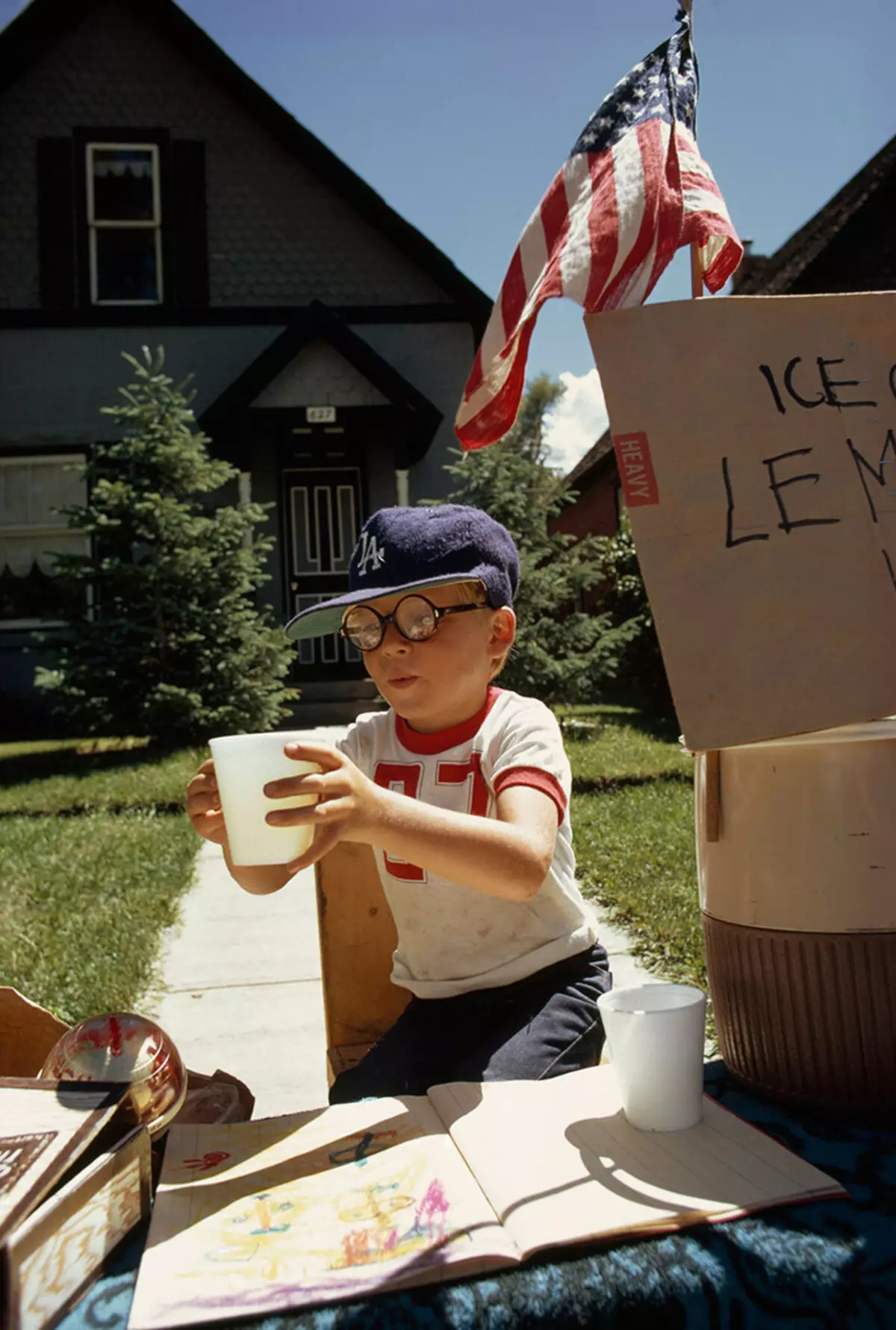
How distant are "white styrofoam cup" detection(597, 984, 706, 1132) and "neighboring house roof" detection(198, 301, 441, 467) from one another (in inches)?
430

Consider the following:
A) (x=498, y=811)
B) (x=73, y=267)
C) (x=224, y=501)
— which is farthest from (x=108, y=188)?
(x=498, y=811)

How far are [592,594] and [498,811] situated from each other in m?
19.8

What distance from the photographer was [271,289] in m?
12.7

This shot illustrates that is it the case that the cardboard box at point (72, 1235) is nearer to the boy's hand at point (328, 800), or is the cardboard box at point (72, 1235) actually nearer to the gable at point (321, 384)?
the boy's hand at point (328, 800)

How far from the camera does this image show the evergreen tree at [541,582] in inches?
367

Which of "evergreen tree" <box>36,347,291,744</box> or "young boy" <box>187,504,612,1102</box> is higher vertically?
"evergreen tree" <box>36,347,291,744</box>

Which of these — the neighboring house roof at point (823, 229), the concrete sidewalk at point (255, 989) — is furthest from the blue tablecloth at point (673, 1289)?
the neighboring house roof at point (823, 229)

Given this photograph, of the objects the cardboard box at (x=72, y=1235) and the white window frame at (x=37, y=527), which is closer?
the cardboard box at (x=72, y=1235)

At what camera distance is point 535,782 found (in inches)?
67.7

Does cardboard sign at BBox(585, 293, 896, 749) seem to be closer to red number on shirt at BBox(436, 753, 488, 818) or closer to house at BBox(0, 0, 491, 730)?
red number on shirt at BBox(436, 753, 488, 818)

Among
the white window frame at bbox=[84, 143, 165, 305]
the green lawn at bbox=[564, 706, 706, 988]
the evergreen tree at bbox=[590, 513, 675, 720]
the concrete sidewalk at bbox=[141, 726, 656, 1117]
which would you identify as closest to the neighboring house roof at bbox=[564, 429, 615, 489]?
the evergreen tree at bbox=[590, 513, 675, 720]

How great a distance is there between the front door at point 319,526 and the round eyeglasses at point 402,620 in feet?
35.9

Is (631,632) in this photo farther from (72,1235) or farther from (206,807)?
(72,1235)

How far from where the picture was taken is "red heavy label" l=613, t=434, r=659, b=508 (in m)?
1.35
